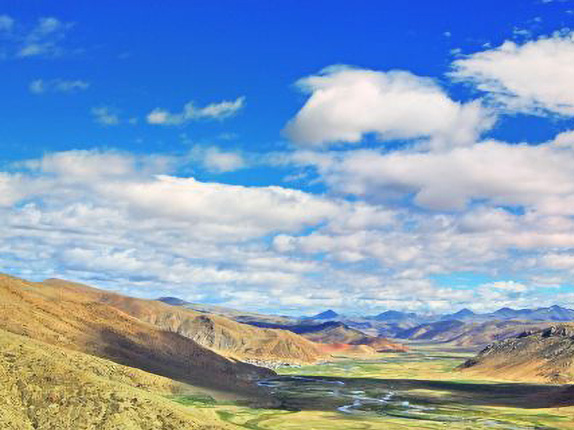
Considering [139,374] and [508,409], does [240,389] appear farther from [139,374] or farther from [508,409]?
[508,409]

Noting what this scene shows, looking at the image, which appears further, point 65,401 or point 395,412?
point 395,412

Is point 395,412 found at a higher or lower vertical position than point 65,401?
lower

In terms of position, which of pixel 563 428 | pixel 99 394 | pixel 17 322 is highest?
pixel 17 322

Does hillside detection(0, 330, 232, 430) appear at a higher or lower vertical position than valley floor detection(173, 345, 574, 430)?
higher

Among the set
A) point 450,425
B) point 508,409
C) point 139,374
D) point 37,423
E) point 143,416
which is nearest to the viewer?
point 37,423

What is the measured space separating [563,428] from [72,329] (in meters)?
133

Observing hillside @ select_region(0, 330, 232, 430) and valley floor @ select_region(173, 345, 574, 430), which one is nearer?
hillside @ select_region(0, 330, 232, 430)

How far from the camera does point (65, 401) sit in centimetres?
8981

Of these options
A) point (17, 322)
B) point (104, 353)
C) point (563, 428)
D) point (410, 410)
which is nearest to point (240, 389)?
point (104, 353)

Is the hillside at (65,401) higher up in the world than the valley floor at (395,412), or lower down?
higher up

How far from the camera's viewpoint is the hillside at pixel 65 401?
85.9 m

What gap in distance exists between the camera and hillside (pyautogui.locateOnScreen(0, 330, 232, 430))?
85.9 metres

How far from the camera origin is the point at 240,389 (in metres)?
194

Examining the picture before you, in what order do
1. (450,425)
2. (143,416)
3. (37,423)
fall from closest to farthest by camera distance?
(37,423) < (143,416) < (450,425)
